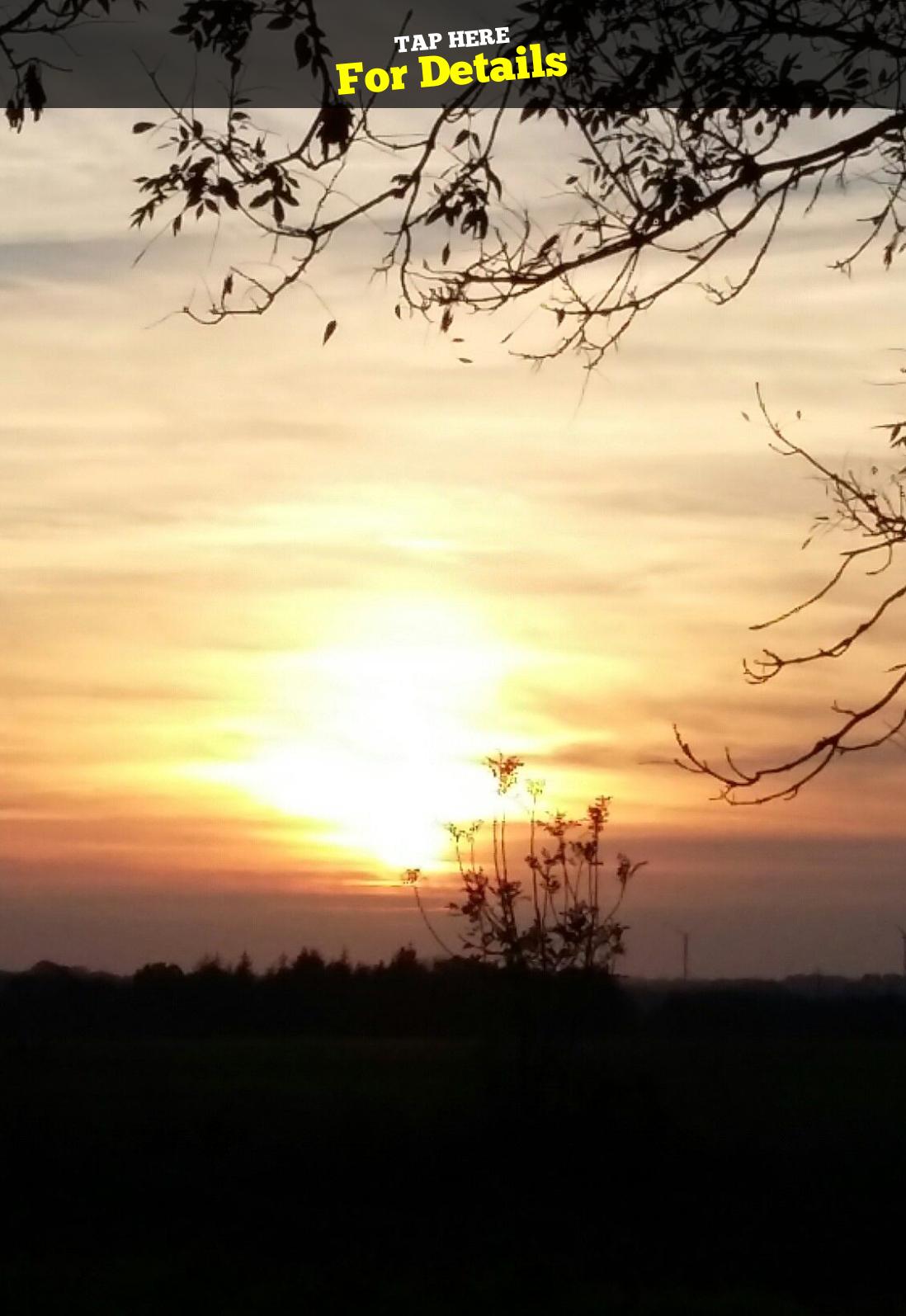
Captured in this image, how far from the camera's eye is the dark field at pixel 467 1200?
37.4 feet

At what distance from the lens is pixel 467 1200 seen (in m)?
13.8

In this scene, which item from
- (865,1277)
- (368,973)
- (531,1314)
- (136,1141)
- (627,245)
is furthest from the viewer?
(368,973)

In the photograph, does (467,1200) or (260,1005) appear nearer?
(467,1200)

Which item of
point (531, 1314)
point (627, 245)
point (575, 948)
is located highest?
point (627, 245)

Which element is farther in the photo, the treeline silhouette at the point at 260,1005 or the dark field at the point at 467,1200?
the treeline silhouette at the point at 260,1005

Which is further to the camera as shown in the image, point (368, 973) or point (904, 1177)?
point (368, 973)

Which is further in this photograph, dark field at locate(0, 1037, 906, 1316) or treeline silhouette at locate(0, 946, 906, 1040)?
treeline silhouette at locate(0, 946, 906, 1040)

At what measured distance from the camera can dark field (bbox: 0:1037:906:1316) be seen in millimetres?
11398

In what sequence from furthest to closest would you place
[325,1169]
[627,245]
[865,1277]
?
[325,1169]
[865,1277]
[627,245]

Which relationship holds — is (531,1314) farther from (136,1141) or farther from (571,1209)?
(136,1141)

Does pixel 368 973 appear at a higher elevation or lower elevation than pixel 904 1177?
higher

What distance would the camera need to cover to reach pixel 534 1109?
13859mm

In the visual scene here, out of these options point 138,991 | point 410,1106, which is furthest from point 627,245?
point 138,991

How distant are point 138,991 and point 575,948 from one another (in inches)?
1012
